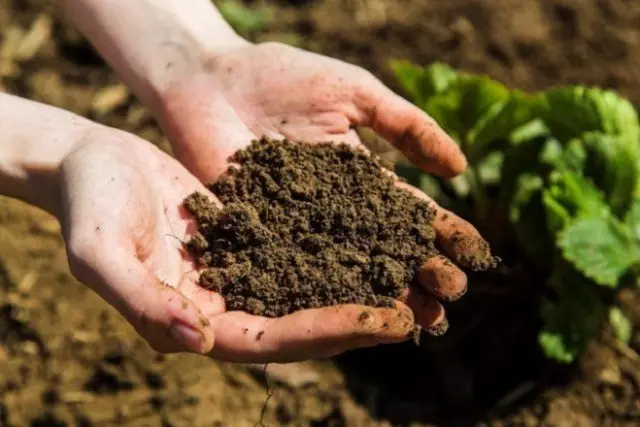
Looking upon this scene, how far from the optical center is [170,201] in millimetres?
2293

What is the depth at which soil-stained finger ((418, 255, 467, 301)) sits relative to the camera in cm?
208

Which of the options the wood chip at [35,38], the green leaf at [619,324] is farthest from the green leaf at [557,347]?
the wood chip at [35,38]

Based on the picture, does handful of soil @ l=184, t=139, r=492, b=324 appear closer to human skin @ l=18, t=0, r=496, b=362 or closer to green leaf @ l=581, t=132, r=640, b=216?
human skin @ l=18, t=0, r=496, b=362

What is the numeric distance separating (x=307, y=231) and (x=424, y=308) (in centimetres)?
41

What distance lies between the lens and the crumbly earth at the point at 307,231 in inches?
85.0

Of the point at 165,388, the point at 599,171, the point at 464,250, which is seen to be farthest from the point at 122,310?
the point at 599,171

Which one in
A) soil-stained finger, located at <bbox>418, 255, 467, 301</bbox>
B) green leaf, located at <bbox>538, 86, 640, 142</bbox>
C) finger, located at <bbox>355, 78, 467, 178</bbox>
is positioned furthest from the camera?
green leaf, located at <bbox>538, 86, 640, 142</bbox>

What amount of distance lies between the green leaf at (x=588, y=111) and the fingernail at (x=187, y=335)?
67.3 inches

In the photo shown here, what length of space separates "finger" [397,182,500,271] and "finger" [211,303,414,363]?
0.29 meters

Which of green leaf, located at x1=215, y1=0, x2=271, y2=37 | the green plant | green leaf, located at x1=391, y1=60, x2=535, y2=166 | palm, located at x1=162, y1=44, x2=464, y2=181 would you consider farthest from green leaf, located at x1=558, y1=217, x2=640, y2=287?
green leaf, located at x1=215, y1=0, x2=271, y2=37

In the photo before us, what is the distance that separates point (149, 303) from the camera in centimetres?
180

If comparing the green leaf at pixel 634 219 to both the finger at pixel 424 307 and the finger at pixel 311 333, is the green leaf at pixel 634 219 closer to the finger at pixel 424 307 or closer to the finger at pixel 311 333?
the finger at pixel 424 307

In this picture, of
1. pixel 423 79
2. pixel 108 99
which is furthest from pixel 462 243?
pixel 108 99

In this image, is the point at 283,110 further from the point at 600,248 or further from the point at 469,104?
the point at 600,248
